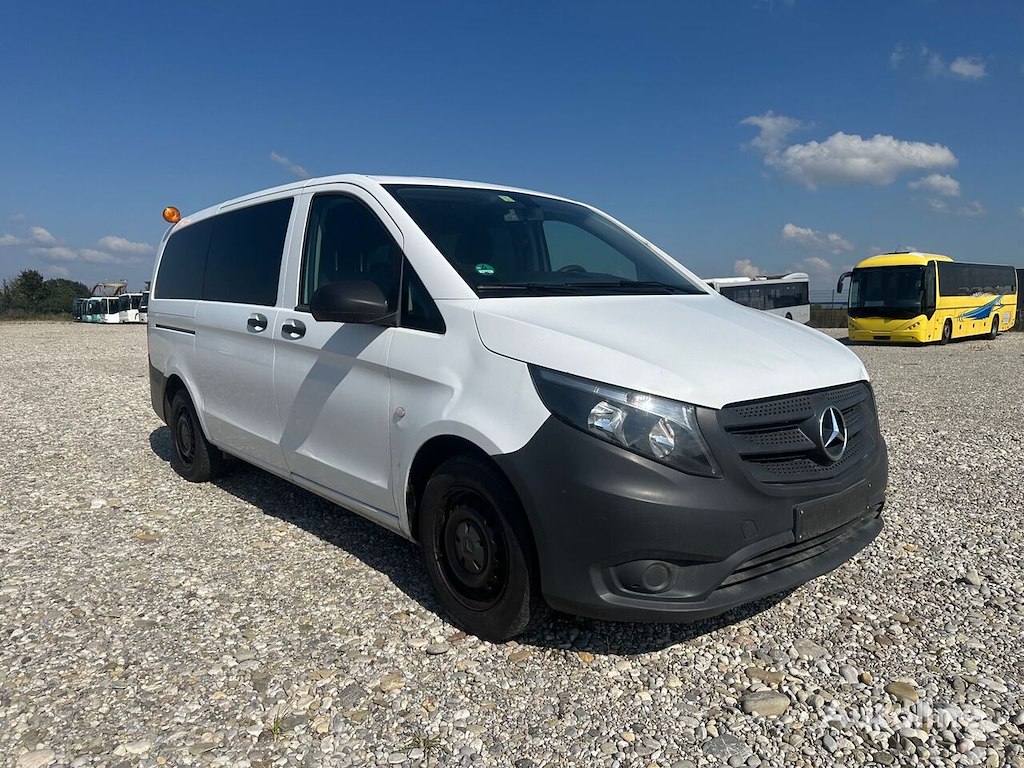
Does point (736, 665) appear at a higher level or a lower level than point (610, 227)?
lower

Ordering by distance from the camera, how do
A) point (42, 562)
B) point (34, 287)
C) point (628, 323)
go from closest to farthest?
1. point (628, 323)
2. point (42, 562)
3. point (34, 287)

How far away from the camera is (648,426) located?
249cm

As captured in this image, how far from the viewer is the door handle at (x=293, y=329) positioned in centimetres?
379

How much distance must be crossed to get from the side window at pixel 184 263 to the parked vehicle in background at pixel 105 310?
49681 mm

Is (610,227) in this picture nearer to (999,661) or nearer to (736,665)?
(736,665)

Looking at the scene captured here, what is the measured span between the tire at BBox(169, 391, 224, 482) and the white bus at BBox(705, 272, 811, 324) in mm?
30973

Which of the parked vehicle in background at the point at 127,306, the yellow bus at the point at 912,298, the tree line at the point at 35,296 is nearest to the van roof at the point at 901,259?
the yellow bus at the point at 912,298

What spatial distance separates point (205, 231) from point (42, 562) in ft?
7.90

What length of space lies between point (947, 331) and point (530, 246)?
24398 mm

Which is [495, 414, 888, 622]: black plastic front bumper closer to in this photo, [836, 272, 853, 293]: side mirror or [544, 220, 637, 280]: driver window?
[544, 220, 637, 280]: driver window

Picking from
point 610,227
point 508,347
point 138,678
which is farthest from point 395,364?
point 610,227

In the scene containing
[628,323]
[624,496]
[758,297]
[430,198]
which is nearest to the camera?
[624,496]

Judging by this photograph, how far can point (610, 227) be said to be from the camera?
14.3 feet

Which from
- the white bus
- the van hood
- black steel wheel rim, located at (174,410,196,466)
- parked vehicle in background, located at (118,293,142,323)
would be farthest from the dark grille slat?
parked vehicle in background, located at (118,293,142,323)
